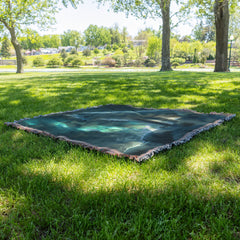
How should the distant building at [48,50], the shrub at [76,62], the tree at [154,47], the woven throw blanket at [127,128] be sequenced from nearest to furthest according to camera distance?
1. the woven throw blanket at [127,128]
2. the shrub at [76,62]
3. the tree at [154,47]
4. the distant building at [48,50]

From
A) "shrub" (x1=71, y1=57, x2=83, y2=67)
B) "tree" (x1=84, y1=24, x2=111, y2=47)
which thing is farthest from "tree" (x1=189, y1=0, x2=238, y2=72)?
"tree" (x1=84, y1=24, x2=111, y2=47)

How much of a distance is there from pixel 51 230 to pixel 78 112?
3070 millimetres

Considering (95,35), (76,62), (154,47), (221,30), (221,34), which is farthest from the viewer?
(95,35)

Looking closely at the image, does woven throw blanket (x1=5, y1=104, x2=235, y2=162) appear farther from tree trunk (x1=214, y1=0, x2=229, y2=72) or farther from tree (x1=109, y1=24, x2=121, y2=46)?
tree (x1=109, y1=24, x2=121, y2=46)

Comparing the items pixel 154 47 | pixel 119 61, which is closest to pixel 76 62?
pixel 119 61

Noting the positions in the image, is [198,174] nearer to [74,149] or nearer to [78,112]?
[74,149]

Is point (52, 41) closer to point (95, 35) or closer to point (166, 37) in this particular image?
point (95, 35)

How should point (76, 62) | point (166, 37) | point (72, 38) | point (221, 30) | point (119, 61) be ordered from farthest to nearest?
point (72, 38), point (76, 62), point (119, 61), point (166, 37), point (221, 30)

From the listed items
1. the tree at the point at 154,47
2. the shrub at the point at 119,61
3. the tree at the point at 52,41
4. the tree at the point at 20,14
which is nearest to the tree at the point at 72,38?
the tree at the point at 52,41

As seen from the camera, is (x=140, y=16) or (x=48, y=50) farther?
(x=48, y=50)

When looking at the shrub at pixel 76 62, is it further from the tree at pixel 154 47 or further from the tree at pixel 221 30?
the tree at pixel 221 30

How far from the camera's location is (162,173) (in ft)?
6.31

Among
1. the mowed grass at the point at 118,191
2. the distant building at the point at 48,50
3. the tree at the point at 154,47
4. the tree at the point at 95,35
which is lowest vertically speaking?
the mowed grass at the point at 118,191

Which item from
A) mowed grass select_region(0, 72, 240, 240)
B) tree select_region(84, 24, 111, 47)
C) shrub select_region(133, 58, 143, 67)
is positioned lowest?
mowed grass select_region(0, 72, 240, 240)
